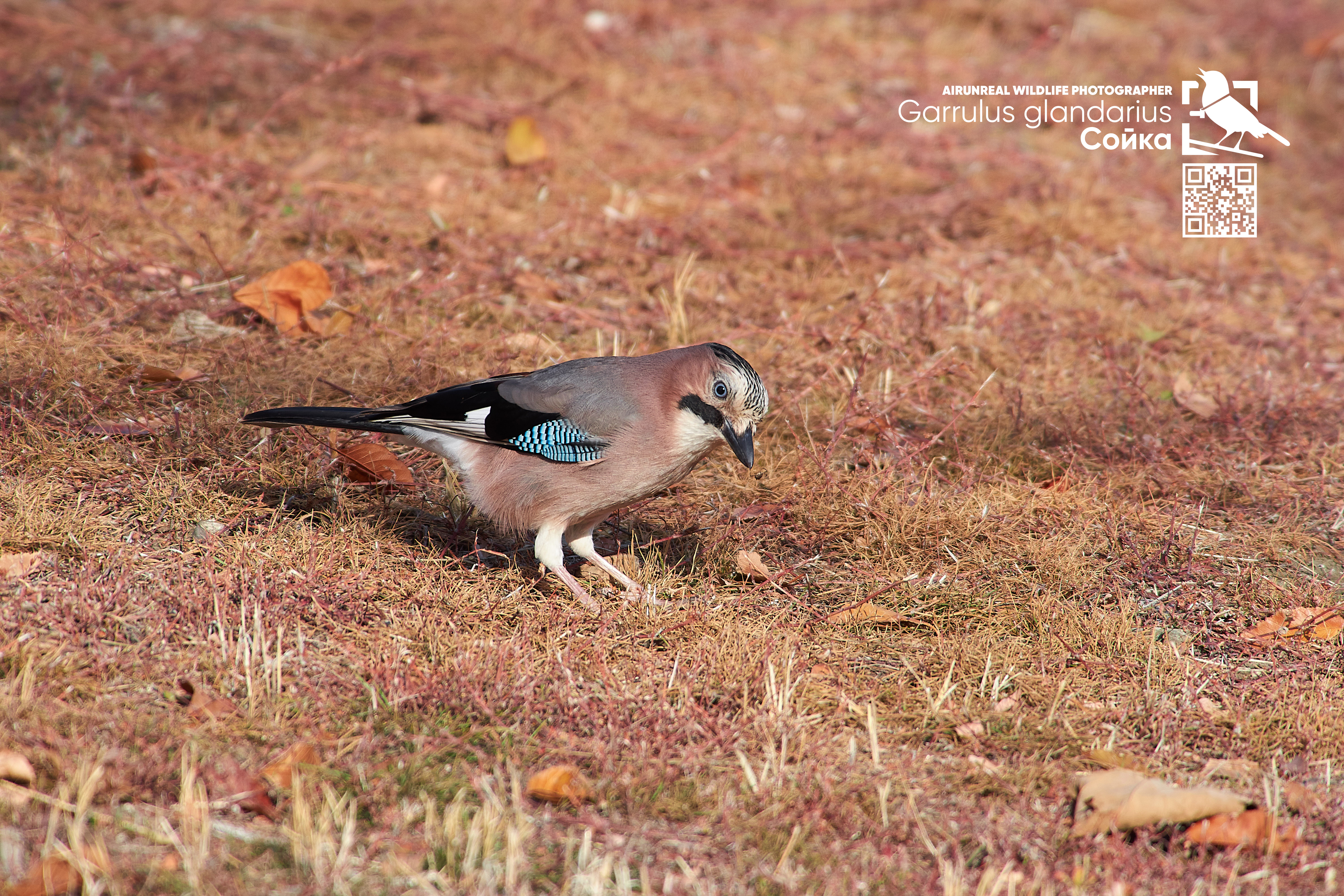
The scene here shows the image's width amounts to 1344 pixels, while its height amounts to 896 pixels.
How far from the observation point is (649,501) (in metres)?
4.74

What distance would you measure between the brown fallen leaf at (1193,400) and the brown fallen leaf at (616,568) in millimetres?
2713

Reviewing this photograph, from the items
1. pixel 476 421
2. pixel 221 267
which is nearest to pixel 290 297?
pixel 221 267

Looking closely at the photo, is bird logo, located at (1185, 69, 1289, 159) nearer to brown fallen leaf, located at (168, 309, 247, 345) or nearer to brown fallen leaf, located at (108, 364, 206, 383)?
brown fallen leaf, located at (168, 309, 247, 345)

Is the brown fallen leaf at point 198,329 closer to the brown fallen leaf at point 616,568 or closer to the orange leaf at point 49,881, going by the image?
the brown fallen leaf at point 616,568

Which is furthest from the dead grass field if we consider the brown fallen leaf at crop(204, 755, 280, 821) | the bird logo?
the bird logo

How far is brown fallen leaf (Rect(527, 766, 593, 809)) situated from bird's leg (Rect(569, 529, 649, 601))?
43.6 inches

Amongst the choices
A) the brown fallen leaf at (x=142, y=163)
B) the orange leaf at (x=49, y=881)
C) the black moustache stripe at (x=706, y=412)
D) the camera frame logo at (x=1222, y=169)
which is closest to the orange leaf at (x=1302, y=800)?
the black moustache stripe at (x=706, y=412)

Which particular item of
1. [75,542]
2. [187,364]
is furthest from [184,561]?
[187,364]

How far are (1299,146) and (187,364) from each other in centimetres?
825

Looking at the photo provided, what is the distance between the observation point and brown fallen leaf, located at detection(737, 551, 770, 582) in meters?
4.11

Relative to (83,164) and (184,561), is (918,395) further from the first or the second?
(83,164)

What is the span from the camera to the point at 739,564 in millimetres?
4121

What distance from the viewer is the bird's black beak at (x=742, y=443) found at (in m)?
3.75

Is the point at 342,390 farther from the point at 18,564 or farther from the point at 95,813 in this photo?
the point at 95,813
